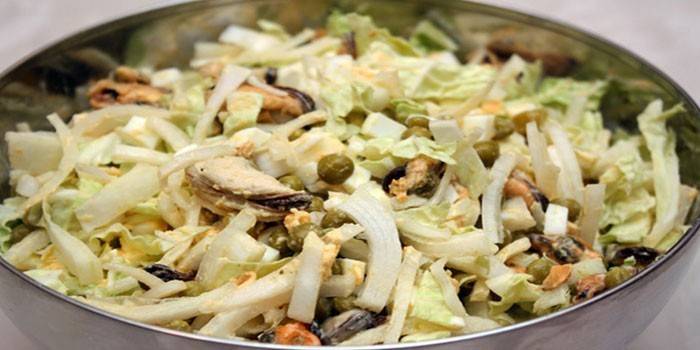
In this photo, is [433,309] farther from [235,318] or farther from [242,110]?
[242,110]

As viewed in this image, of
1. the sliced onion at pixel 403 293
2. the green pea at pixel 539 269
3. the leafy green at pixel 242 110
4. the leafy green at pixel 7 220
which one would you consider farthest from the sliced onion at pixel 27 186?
the green pea at pixel 539 269

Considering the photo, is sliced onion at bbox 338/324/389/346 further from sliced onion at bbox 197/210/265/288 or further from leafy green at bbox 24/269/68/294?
leafy green at bbox 24/269/68/294

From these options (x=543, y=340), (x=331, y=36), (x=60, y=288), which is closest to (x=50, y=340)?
(x=60, y=288)

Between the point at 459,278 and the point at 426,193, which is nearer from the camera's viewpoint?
the point at 459,278

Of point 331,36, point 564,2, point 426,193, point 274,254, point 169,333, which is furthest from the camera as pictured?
point 564,2

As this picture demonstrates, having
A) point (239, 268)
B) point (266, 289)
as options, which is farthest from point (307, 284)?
point (239, 268)

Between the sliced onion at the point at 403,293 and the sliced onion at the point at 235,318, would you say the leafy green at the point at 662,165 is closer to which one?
the sliced onion at the point at 403,293

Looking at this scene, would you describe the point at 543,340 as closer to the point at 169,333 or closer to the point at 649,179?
the point at 169,333

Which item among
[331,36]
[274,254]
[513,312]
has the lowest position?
[513,312]

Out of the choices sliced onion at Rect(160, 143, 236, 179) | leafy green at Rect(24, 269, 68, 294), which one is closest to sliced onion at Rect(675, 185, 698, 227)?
sliced onion at Rect(160, 143, 236, 179)

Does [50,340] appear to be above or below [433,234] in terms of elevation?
below
